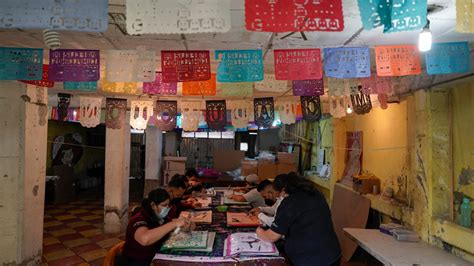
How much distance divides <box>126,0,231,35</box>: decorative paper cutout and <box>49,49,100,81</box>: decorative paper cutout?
1581 millimetres

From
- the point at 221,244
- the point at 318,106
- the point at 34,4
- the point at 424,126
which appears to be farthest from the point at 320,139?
the point at 34,4

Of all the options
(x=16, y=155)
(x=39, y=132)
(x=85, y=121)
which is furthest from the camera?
(x=85, y=121)

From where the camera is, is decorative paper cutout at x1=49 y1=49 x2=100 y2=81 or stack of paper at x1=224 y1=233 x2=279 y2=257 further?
decorative paper cutout at x1=49 y1=49 x2=100 y2=81

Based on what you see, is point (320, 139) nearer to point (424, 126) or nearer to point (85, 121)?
point (424, 126)

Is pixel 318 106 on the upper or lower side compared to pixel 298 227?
upper

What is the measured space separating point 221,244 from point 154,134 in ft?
26.7

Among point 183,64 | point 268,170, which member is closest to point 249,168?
point 268,170

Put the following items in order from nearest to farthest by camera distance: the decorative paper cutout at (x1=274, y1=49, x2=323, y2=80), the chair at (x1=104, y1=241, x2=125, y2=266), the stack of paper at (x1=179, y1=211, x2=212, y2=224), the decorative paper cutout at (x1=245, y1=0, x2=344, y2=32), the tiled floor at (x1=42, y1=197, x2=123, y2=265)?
the decorative paper cutout at (x1=245, y1=0, x2=344, y2=32) < the chair at (x1=104, y1=241, x2=125, y2=266) < the decorative paper cutout at (x1=274, y1=49, x2=323, y2=80) < the stack of paper at (x1=179, y1=211, x2=212, y2=224) < the tiled floor at (x1=42, y1=197, x2=123, y2=265)

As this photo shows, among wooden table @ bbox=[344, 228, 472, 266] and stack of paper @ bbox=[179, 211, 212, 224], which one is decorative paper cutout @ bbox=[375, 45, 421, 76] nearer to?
wooden table @ bbox=[344, 228, 472, 266]

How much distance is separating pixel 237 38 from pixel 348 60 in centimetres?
121

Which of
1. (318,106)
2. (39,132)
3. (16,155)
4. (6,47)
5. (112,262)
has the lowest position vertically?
(112,262)

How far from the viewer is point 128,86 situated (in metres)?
4.77

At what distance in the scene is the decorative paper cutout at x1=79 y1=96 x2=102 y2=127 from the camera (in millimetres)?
5711

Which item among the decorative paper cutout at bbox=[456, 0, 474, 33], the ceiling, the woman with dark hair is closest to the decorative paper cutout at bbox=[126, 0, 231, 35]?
the ceiling
